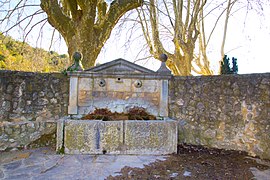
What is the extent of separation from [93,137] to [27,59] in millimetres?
6196

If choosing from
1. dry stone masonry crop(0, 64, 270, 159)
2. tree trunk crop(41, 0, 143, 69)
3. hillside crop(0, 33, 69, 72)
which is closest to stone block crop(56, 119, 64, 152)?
dry stone masonry crop(0, 64, 270, 159)

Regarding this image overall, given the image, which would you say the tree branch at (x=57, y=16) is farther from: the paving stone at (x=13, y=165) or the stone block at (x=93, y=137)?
the paving stone at (x=13, y=165)

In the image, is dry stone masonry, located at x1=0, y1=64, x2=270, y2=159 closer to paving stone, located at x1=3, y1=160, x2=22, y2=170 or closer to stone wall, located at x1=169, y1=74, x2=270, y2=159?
stone wall, located at x1=169, y1=74, x2=270, y2=159

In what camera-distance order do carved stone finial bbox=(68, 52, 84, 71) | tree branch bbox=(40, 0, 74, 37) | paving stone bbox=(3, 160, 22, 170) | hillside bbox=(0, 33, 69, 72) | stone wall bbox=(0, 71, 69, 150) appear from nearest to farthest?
paving stone bbox=(3, 160, 22, 170) → stone wall bbox=(0, 71, 69, 150) → carved stone finial bbox=(68, 52, 84, 71) → tree branch bbox=(40, 0, 74, 37) → hillside bbox=(0, 33, 69, 72)

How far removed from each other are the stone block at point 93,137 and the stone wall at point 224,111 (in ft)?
5.09

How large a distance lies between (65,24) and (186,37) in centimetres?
412

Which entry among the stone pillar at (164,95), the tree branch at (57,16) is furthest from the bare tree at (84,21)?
the stone pillar at (164,95)

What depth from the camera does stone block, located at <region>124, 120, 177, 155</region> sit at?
3617 mm

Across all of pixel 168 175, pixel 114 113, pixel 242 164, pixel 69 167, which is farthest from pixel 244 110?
pixel 69 167

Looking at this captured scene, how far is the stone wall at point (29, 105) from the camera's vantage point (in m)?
4.07

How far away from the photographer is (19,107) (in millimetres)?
4191

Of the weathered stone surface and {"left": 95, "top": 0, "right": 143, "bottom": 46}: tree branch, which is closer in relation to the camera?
the weathered stone surface

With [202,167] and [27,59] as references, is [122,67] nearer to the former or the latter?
[202,167]

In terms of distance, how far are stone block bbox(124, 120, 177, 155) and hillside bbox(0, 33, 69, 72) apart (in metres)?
5.52
